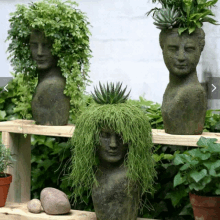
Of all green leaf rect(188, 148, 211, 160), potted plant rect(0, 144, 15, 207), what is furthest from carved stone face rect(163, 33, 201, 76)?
potted plant rect(0, 144, 15, 207)

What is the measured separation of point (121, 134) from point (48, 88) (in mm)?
607

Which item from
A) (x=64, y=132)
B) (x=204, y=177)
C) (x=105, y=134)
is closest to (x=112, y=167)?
(x=105, y=134)

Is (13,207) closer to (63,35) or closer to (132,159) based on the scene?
(132,159)

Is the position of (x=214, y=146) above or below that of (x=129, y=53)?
below

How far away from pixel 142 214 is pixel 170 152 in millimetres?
448

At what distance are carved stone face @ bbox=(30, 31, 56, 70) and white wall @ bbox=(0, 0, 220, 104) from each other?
2.76 feet

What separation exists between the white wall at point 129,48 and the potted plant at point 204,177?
3.34 feet

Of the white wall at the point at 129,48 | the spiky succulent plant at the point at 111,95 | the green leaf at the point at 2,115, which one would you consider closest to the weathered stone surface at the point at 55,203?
the spiky succulent plant at the point at 111,95

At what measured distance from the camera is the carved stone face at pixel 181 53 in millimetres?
2459

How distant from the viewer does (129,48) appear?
352 centimetres

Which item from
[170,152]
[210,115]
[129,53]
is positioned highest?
[129,53]

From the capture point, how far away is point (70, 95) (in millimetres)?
2797

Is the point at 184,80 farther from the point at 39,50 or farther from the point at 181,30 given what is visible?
the point at 39,50

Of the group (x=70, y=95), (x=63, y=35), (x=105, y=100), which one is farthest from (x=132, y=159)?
(x=63, y=35)
